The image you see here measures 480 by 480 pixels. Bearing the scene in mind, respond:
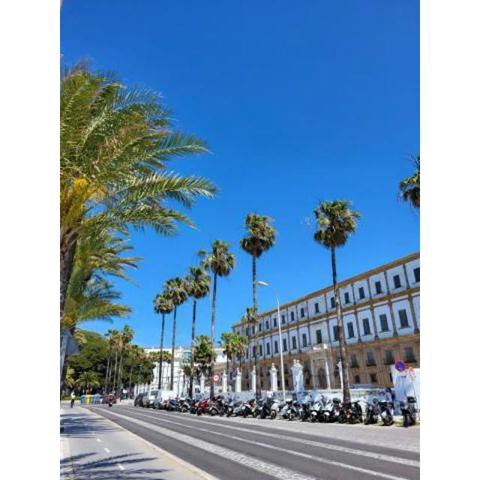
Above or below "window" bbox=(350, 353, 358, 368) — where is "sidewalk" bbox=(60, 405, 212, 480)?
above

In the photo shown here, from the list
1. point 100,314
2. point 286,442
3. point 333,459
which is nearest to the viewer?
point 333,459

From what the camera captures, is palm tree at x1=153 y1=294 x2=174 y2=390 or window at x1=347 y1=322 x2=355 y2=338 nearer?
window at x1=347 y1=322 x2=355 y2=338

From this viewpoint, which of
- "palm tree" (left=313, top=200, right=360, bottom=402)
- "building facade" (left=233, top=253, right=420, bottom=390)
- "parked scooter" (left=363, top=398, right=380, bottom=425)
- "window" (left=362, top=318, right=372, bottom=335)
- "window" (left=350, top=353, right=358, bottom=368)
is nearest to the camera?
"parked scooter" (left=363, top=398, right=380, bottom=425)

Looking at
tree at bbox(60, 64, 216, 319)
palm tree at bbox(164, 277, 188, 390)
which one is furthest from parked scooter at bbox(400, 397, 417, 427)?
palm tree at bbox(164, 277, 188, 390)

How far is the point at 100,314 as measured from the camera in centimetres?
1633

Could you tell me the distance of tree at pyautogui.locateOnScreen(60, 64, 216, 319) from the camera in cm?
747

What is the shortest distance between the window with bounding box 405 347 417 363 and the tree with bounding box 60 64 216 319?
118ft

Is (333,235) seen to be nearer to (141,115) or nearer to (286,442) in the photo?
(286,442)

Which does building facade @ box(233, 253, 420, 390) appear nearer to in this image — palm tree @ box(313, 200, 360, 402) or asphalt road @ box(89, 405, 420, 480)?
palm tree @ box(313, 200, 360, 402)

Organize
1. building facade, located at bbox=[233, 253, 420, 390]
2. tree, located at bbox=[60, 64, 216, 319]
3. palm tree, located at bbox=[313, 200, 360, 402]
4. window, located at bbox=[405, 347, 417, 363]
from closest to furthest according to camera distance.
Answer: tree, located at bbox=[60, 64, 216, 319] < palm tree, located at bbox=[313, 200, 360, 402] < window, located at bbox=[405, 347, 417, 363] < building facade, located at bbox=[233, 253, 420, 390]

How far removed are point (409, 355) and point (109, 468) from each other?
118ft
